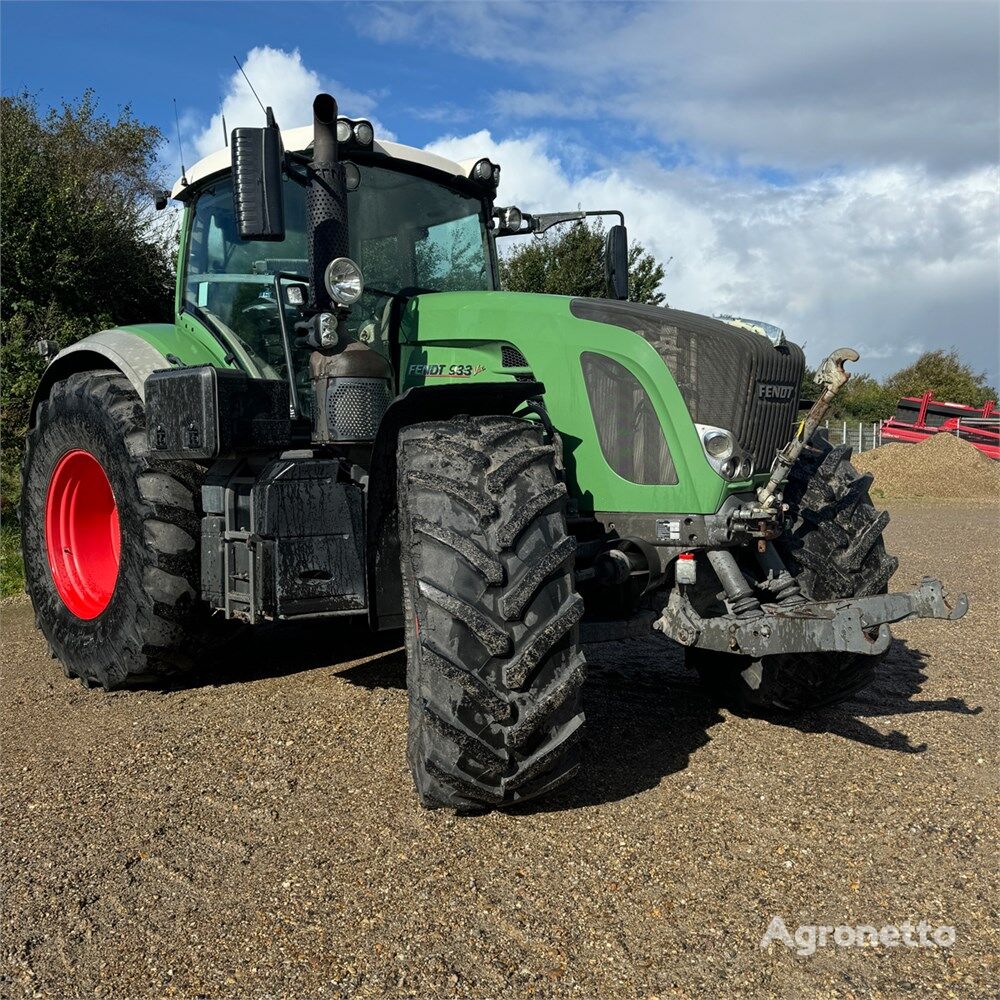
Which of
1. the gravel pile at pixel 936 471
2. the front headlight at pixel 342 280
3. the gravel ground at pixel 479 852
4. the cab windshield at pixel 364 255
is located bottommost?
the gravel ground at pixel 479 852

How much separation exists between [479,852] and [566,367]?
6.21 ft

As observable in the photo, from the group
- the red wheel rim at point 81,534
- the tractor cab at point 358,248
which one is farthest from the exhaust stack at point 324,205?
the red wheel rim at point 81,534

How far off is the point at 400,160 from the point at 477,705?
2.94 meters

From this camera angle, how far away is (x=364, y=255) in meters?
4.88

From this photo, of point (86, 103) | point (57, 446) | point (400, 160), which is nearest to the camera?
point (400, 160)

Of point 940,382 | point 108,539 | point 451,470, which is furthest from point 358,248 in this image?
point 940,382

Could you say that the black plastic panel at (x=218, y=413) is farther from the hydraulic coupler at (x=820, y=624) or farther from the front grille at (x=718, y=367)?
the hydraulic coupler at (x=820, y=624)

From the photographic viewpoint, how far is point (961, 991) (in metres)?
2.68

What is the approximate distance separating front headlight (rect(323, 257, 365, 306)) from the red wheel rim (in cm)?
241

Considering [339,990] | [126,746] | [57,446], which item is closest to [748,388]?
[339,990]

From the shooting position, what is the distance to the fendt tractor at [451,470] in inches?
135

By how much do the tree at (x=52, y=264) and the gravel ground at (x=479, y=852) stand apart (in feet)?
30.4

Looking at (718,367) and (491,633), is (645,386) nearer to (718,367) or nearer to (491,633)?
(718,367)

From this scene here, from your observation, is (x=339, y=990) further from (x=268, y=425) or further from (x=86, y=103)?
(x=86, y=103)
